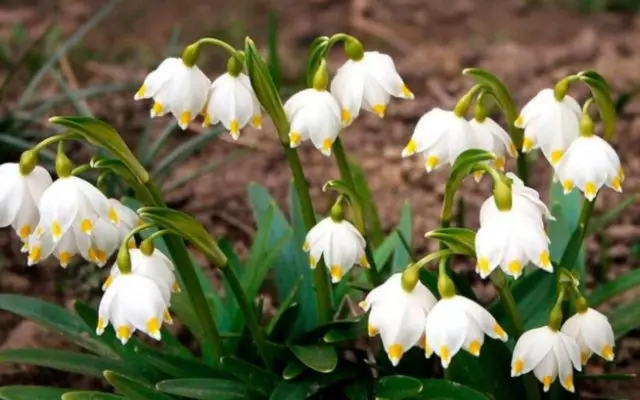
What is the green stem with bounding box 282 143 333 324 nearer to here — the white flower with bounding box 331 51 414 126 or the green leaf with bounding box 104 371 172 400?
the white flower with bounding box 331 51 414 126

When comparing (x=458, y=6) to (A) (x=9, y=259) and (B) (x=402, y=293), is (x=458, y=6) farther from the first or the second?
(B) (x=402, y=293)

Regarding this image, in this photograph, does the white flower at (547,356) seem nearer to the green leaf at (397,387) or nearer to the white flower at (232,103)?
the green leaf at (397,387)

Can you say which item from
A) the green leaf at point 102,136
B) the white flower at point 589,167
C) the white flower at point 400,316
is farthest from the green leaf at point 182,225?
the white flower at point 589,167

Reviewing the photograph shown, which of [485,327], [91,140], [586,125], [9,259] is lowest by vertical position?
[9,259]

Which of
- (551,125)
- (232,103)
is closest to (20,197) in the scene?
(232,103)

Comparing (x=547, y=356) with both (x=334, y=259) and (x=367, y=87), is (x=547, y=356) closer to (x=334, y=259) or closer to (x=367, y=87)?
(x=334, y=259)

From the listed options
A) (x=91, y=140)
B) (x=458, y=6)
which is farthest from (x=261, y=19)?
(x=91, y=140)
